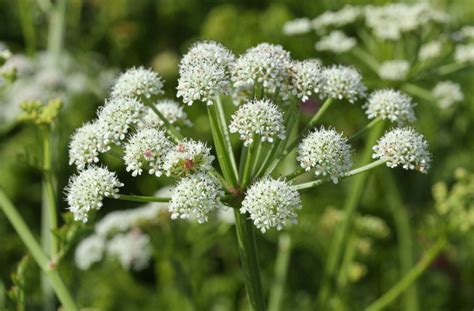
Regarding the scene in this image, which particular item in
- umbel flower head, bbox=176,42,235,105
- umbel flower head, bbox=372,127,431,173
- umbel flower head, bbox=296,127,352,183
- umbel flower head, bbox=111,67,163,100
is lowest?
umbel flower head, bbox=296,127,352,183

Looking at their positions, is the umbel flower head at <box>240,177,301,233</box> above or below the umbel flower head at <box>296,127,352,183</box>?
below

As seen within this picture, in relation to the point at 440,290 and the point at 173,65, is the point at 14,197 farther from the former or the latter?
the point at 440,290

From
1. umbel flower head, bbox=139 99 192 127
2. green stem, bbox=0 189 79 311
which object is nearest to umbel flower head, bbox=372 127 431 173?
umbel flower head, bbox=139 99 192 127

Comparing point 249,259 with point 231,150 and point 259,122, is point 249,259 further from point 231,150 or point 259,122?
point 259,122

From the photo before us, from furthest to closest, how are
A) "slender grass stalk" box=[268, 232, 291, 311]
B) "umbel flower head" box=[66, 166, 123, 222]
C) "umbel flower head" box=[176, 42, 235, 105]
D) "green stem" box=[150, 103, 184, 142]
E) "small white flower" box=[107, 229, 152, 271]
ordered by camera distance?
"small white flower" box=[107, 229, 152, 271] → "slender grass stalk" box=[268, 232, 291, 311] → "green stem" box=[150, 103, 184, 142] → "umbel flower head" box=[176, 42, 235, 105] → "umbel flower head" box=[66, 166, 123, 222]

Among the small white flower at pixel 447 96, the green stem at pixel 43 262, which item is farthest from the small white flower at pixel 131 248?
the small white flower at pixel 447 96

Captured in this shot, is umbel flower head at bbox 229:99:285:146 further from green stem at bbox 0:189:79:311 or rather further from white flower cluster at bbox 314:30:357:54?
white flower cluster at bbox 314:30:357:54

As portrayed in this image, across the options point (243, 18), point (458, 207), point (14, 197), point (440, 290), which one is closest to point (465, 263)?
point (440, 290)
